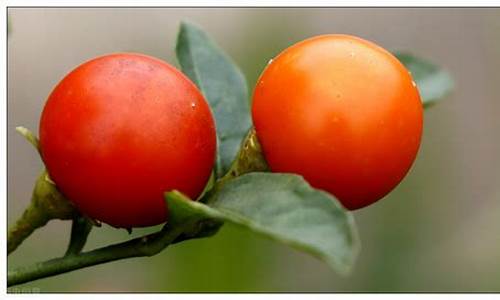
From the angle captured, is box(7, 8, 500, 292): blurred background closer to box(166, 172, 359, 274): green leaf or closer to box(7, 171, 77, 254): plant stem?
box(7, 171, 77, 254): plant stem

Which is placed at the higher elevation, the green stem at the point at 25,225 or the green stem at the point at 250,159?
the green stem at the point at 250,159

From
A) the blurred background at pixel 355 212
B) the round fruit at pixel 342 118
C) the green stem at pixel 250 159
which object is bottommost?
the blurred background at pixel 355 212

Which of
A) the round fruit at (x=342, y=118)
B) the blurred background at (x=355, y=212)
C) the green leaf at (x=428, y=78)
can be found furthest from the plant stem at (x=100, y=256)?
the blurred background at (x=355, y=212)

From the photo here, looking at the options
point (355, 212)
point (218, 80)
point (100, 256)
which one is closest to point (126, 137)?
point (100, 256)

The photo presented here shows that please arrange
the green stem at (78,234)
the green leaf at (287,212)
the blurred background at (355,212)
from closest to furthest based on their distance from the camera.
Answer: the green leaf at (287,212), the green stem at (78,234), the blurred background at (355,212)

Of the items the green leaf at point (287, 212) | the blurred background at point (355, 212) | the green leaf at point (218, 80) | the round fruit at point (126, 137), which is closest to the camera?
the green leaf at point (287, 212)

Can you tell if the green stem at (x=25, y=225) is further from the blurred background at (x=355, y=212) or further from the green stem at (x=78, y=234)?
the blurred background at (x=355, y=212)
